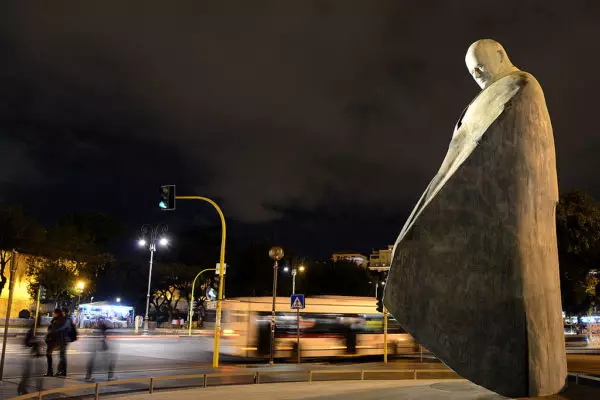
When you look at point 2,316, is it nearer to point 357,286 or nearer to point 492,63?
point 357,286

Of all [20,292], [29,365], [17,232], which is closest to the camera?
[29,365]

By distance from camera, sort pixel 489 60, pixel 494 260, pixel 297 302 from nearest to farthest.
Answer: pixel 494 260 → pixel 489 60 → pixel 297 302

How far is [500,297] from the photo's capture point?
19.0ft

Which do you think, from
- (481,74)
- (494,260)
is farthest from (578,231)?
(494,260)

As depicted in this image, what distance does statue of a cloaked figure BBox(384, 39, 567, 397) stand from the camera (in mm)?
5691

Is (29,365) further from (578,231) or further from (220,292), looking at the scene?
(578,231)

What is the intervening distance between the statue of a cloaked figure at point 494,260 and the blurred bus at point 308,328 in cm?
1663

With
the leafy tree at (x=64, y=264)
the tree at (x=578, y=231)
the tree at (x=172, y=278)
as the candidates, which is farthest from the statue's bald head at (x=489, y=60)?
the tree at (x=172, y=278)

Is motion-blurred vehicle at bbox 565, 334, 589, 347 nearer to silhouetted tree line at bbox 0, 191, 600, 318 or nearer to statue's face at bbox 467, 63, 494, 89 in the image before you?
silhouetted tree line at bbox 0, 191, 600, 318

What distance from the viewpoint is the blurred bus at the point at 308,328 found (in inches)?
872

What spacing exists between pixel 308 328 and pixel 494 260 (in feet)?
58.7

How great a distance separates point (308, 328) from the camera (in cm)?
2306

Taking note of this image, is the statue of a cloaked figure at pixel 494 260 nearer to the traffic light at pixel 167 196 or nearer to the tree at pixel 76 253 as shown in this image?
the traffic light at pixel 167 196

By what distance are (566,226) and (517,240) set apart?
27339 millimetres
